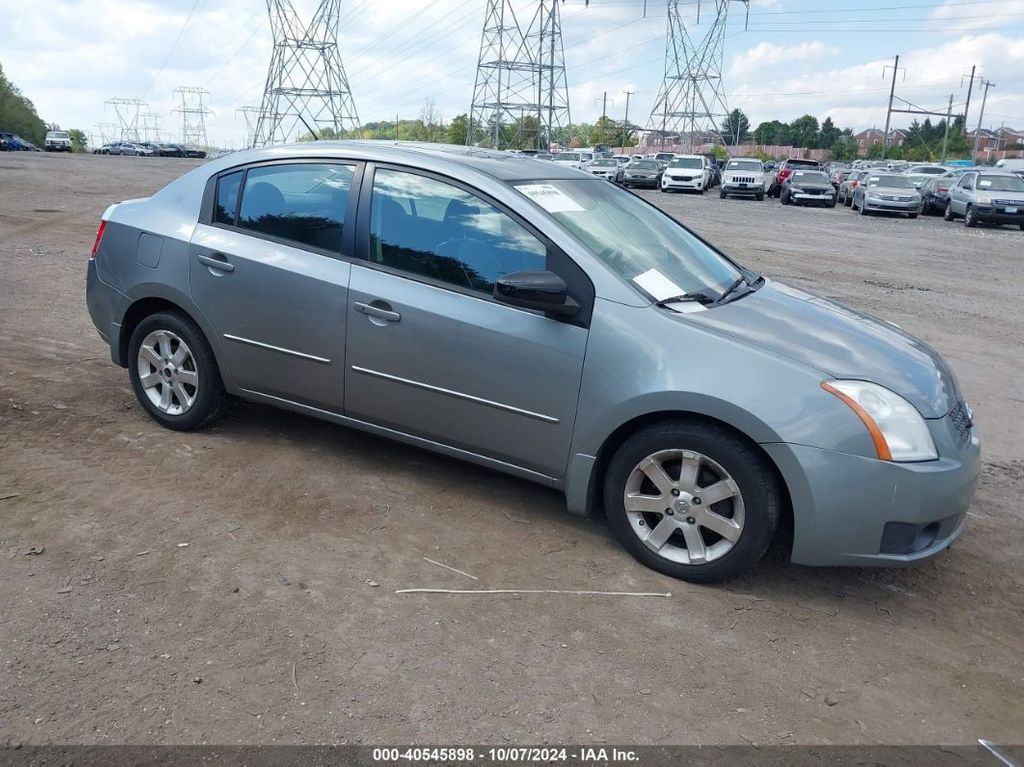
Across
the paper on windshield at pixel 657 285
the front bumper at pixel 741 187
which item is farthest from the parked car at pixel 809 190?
the paper on windshield at pixel 657 285

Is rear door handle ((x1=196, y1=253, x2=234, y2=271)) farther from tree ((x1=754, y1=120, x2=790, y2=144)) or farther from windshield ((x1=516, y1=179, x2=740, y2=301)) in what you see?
tree ((x1=754, y1=120, x2=790, y2=144))

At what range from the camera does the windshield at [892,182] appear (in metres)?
28.5

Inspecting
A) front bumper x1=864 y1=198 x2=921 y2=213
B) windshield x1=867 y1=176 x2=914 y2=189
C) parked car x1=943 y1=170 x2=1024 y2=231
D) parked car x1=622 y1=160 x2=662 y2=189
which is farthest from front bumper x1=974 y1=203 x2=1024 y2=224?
parked car x1=622 y1=160 x2=662 y2=189

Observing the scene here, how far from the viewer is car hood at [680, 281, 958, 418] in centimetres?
359

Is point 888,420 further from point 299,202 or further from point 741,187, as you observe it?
point 741,187

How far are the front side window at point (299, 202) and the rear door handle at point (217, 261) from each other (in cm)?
22

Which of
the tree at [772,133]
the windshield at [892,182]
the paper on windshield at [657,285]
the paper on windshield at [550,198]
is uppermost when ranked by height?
the tree at [772,133]

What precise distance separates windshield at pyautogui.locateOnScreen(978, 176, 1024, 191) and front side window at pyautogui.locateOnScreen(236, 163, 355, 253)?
25060mm

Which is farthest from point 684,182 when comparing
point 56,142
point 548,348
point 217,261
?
point 56,142

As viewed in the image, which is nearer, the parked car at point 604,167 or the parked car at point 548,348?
the parked car at point 548,348

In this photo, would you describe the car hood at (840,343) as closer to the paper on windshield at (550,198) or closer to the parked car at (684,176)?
the paper on windshield at (550,198)

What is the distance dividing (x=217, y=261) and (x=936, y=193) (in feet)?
99.0

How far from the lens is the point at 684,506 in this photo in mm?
3650

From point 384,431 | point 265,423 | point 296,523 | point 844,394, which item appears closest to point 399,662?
point 296,523
